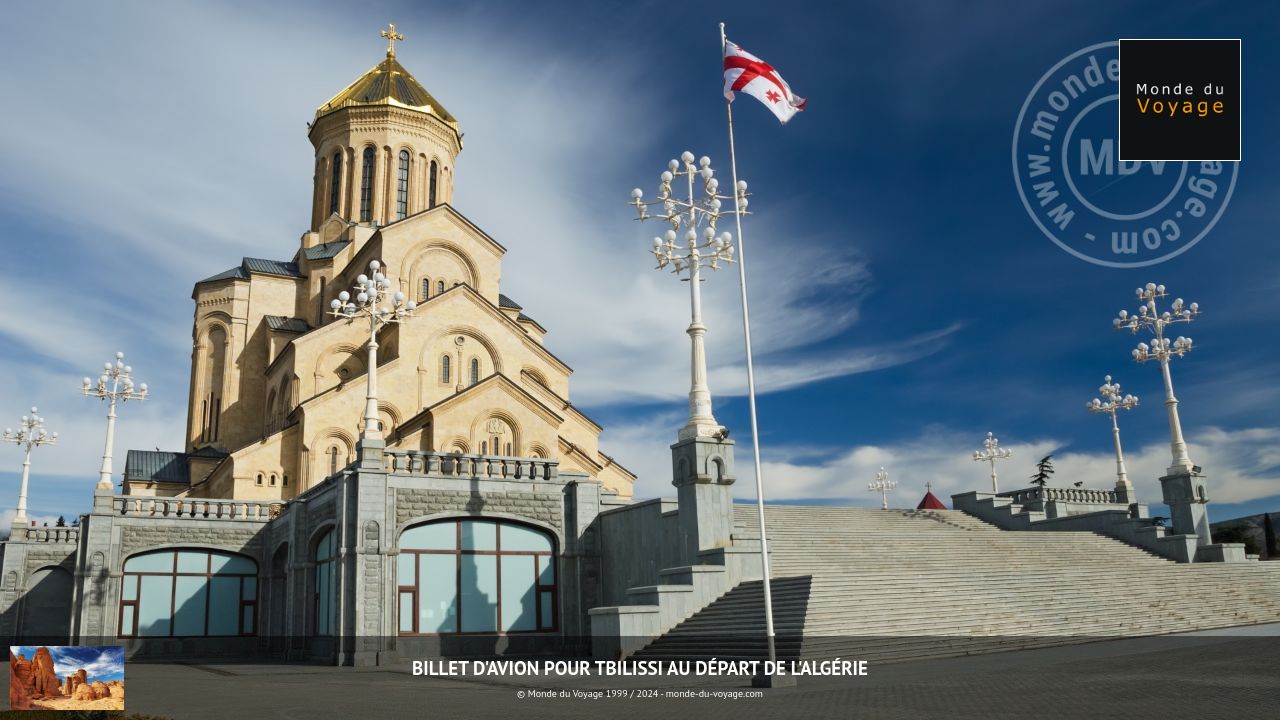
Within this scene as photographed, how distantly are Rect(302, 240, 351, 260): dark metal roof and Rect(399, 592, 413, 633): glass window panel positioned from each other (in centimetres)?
3048

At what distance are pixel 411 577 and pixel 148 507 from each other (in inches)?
478

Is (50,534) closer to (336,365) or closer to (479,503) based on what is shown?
(336,365)

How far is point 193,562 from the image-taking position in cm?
3066

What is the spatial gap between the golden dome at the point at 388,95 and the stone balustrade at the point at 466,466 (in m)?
33.0

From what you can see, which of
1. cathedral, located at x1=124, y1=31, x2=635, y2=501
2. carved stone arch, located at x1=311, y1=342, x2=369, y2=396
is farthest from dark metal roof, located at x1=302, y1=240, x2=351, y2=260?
carved stone arch, located at x1=311, y1=342, x2=369, y2=396

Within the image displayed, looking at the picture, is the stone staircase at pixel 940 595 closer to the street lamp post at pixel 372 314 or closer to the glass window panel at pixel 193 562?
the street lamp post at pixel 372 314

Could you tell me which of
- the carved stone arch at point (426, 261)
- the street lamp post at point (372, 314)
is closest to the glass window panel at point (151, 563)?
the street lamp post at point (372, 314)

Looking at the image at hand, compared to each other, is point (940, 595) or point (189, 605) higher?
point (189, 605)

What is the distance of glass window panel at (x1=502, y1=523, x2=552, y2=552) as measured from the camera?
974 inches

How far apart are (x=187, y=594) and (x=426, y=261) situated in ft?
67.9

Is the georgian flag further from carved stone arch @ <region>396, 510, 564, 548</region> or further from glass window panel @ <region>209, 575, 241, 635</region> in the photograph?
glass window panel @ <region>209, 575, 241, 635</region>

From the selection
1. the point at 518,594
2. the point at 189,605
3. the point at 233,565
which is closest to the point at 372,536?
the point at 518,594

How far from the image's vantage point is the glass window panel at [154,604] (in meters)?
29.9

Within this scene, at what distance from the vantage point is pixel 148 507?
30281 mm
